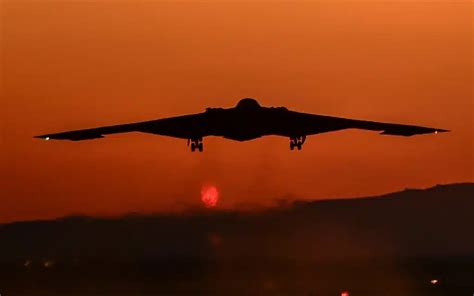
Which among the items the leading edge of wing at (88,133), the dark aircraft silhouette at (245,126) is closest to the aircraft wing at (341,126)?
the dark aircraft silhouette at (245,126)

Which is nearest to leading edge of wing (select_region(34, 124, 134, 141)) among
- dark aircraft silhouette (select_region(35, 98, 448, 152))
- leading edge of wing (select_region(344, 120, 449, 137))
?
dark aircraft silhouette (select_region(35, 98, 448, 152))

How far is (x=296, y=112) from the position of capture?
93.9 m

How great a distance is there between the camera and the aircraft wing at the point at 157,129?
93.6 metres

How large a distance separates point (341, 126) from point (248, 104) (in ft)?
28.8

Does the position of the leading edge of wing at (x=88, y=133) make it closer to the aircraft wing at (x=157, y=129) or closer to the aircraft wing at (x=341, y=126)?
the aircraft wing at (x=157, y=129)

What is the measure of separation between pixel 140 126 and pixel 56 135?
6347 millimetres

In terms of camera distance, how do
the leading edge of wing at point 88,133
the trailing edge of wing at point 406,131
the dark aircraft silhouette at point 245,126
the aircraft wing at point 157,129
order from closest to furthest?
the dark aircraft silhouette at point 245,126 < the aircraft wing at point 157,129 < the leading edge of wing at point 88,133 < the trailing edge of wing at point 406,131

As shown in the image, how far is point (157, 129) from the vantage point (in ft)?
318

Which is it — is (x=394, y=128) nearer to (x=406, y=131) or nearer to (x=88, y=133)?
(x=406, y=131)

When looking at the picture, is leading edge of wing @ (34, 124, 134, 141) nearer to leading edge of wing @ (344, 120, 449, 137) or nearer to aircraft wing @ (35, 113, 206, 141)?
aircraft wing @ (35, 113, 206, 141)

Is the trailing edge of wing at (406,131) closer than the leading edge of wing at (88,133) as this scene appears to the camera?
No

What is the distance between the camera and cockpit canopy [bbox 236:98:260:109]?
91.8 m

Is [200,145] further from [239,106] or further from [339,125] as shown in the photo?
[339,125]

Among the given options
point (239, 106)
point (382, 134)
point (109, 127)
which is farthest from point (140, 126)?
point (382, 134)
